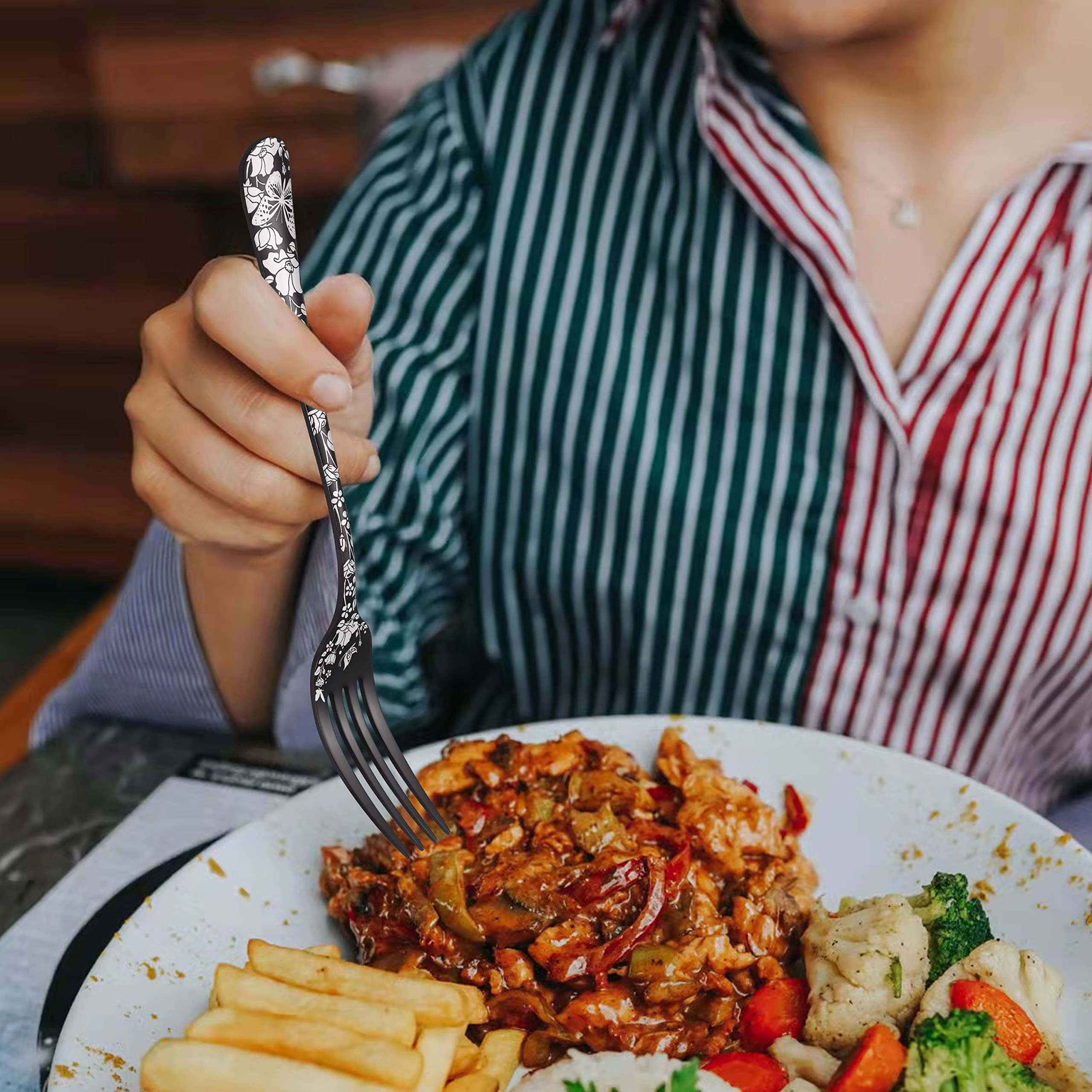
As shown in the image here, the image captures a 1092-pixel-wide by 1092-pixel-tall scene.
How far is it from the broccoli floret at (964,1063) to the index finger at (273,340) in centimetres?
69

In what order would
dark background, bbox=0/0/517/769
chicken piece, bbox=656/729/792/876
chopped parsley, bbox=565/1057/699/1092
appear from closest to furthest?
chopped parsley, bbox=565/1057/699/1092 < chicken piece, bbox=656/729/792/876 < dark background, bbox=0/0/517/769

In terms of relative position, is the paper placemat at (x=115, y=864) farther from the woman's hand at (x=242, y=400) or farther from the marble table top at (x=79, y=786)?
the woman's hand at (x=242, y=400)

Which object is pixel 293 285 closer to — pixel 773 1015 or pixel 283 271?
pixel 283 271

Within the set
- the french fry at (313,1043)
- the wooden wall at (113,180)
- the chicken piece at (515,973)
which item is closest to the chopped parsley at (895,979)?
the chicken piece at (515,973)

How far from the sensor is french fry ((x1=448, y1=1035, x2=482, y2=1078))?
1058 millimetres

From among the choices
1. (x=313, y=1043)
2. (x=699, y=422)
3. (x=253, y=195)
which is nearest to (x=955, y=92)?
(x=699, y=422)

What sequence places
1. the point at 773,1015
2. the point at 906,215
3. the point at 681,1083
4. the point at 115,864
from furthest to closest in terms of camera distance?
1. the point at 906,215
2. the point at 115,864
3. the point at 773,1015
4. the point at 681,1083

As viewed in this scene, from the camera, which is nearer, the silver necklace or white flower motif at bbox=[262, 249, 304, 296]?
white flower motif at bbox=[262, 249, 304, 296]

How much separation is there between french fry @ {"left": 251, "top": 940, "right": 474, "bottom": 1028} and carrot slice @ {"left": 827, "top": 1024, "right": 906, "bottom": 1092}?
0.98 feet

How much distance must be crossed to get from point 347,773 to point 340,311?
41 centimetres

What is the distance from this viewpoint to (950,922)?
45.2 inches

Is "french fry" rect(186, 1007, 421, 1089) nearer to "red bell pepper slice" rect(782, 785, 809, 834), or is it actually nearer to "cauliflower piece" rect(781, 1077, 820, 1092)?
"cauliflower piece" rect(781, 1077, 820, 1092)

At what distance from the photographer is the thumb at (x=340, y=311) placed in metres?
1.14

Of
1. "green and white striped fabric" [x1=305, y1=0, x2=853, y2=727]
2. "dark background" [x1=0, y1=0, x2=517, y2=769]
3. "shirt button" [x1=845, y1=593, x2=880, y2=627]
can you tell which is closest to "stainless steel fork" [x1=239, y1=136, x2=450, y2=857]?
"green and white striped fabric" [x1=305, y1=0, x2=853, y2=727]
